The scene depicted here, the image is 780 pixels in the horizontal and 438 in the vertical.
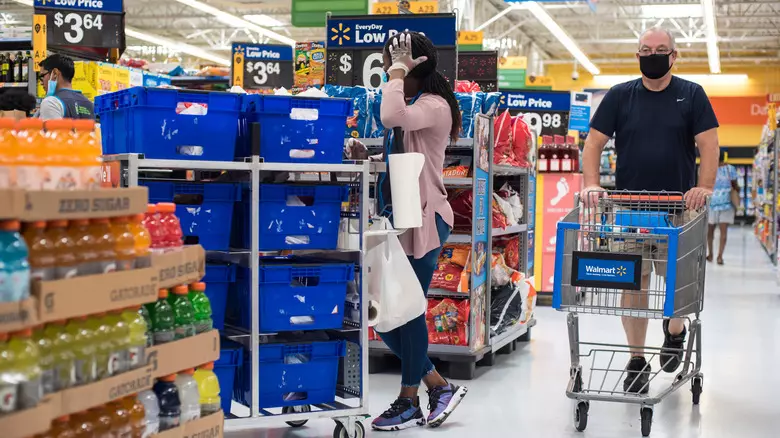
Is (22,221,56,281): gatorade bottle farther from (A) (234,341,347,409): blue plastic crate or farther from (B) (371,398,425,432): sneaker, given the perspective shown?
(B) (371,398,425,432): sneaker

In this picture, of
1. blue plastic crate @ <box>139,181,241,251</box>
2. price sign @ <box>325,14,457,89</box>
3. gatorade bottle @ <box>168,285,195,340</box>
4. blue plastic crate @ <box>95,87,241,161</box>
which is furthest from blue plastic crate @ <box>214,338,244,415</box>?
price sign @ <box>325,14,457,89</box>

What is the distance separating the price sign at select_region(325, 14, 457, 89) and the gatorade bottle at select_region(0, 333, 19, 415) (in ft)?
14.8

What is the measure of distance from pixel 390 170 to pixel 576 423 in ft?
5.14

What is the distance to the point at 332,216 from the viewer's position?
422 cm

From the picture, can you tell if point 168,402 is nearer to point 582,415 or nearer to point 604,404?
point 582,415

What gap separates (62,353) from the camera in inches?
91.2

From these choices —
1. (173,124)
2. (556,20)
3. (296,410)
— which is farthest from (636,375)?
(556,20)

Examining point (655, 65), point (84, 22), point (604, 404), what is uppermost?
point (84, 22)

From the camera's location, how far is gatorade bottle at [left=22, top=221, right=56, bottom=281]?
2.27 metres

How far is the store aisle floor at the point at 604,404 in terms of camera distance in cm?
465

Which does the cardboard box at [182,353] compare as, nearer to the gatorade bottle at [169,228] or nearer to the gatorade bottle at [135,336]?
the gatorade bottle at [135,336]

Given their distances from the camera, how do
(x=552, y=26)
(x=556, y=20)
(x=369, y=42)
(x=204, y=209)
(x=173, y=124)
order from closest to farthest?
(x=173, y=124) < (x=204, y=209) < (x=369, y=42) < (x=552, y=26) < (x=556, y=20)

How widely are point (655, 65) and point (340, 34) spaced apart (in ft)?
8.28

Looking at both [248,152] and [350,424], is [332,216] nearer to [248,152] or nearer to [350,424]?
[248,152]
